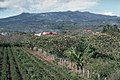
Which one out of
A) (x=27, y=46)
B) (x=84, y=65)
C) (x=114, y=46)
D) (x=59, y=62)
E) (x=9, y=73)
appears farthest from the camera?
(x=27, y=46)

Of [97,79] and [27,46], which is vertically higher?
[97,79]

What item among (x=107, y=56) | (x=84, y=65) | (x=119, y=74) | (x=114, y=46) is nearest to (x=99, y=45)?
(x=114, y=46)

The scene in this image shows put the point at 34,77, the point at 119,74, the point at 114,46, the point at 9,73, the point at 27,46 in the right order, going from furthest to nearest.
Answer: the point at 27,46 → the point at 114,46 → the point at 9,73 → the point at 34,77 → the point at 119,74

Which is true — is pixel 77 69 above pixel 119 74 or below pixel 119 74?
below

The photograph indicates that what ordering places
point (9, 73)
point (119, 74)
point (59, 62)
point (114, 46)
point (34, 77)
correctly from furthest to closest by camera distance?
point (114, 46)
point (59, 62)
point (9, 73)
point (34, 77)
point (119, 74)

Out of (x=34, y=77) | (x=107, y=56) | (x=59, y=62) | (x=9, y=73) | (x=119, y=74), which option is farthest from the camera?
(x=107, y=56)

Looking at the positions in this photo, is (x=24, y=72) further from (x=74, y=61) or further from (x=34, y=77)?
(x=74, y=61)

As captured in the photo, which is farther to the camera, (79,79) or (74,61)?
(74,61)

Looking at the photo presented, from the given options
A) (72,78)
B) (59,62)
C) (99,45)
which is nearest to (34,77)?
(72,78)

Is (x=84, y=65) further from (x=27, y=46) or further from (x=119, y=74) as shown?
(x=27, y=46)
